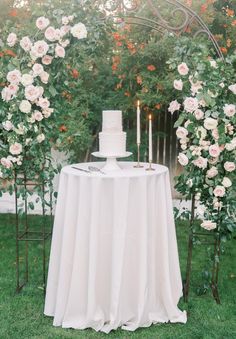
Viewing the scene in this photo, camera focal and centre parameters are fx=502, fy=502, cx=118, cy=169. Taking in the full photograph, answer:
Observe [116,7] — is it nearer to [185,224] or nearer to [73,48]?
[73,48]

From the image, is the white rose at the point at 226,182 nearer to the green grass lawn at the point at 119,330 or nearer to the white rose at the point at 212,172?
the white rose at the point at 212,172

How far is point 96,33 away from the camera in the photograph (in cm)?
370

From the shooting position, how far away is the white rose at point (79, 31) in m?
3.56

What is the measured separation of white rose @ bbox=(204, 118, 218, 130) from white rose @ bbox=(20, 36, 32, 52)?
136 cm

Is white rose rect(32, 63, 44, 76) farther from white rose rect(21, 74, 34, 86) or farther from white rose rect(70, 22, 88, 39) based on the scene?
white rose rect(70, 22, 88, 39)

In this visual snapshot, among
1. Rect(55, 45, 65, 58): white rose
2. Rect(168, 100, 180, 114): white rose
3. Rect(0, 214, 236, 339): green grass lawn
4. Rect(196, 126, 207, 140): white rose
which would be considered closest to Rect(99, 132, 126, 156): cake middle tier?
Rect(168, 100, 180, 114): white rose

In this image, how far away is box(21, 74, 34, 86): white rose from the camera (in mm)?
3576

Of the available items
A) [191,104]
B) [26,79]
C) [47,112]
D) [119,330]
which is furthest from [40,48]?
[119,330]

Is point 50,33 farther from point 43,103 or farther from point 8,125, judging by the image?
point 8,125

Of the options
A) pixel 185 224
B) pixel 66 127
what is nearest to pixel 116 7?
pixel 66 127

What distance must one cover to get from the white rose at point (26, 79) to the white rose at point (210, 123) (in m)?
1.27

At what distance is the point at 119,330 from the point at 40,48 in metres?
2.04

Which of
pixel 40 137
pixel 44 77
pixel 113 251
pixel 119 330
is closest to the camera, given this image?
pixel 113 251

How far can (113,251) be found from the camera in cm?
331
